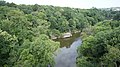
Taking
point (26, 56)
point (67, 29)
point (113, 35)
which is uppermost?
point (113, 35)

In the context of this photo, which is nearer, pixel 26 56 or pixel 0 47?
pixel 26 56

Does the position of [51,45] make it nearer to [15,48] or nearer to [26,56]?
[26,56]

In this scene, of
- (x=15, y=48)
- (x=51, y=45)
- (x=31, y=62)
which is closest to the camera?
(x=31, y=62)

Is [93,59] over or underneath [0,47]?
underneath

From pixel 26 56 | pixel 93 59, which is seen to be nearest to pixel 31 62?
pixel 26 56

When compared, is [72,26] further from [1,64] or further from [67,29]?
[1,64]

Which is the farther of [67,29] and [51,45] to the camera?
[67,29]

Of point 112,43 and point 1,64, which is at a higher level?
point 112,43

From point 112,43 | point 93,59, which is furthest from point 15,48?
point 112,43

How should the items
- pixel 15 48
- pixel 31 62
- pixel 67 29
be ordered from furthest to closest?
1. pixel 67 29
2. pixel 15 48
3. pixel 31 62
